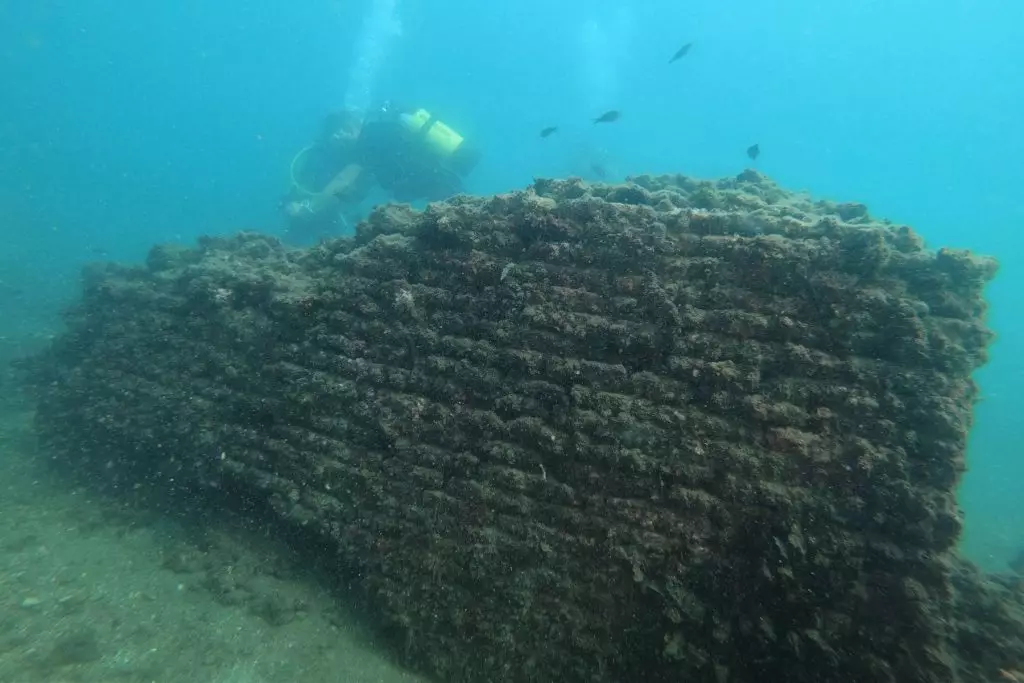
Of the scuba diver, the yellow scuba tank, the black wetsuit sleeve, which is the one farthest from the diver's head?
the yellow scuba tank

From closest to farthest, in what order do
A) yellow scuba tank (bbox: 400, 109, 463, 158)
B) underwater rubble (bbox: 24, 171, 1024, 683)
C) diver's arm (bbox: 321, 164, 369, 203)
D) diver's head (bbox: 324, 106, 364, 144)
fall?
1. underwater rubble (bbox: 24, 171, 1024, 683)
2. yellow scuba tank (bbox: 400, 109, 463, 158)
3. diver's arm (bbox: 321, 164, 369, 203)
4. diver's head (bbox: 324, 106, 364, 144)

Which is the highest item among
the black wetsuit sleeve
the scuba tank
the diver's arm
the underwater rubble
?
the scuba tank

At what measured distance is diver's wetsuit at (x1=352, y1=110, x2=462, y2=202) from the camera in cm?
1966

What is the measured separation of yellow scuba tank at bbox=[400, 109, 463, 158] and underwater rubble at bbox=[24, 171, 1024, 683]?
47.1ft

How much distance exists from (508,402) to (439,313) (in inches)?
57.6

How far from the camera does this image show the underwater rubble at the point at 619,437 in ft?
14.4

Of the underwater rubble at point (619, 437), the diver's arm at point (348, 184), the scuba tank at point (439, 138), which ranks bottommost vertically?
the underwater rubble at point (619, 437)

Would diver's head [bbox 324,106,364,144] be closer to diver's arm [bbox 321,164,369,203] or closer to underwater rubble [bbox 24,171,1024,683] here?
diver's arm [bbox 321,164,369,203]

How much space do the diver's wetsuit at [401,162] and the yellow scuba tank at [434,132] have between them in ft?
0.70

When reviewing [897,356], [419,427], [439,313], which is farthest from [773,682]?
[439,313]

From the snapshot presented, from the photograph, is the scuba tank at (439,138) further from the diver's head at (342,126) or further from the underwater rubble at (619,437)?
the underwater rubble at (619,437)

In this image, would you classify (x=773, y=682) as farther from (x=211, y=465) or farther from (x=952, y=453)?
(x=211, y=465)


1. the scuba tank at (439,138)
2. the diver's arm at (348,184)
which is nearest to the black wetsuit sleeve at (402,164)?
the scuba tank at (439,138)

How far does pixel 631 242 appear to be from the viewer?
19.1ft
